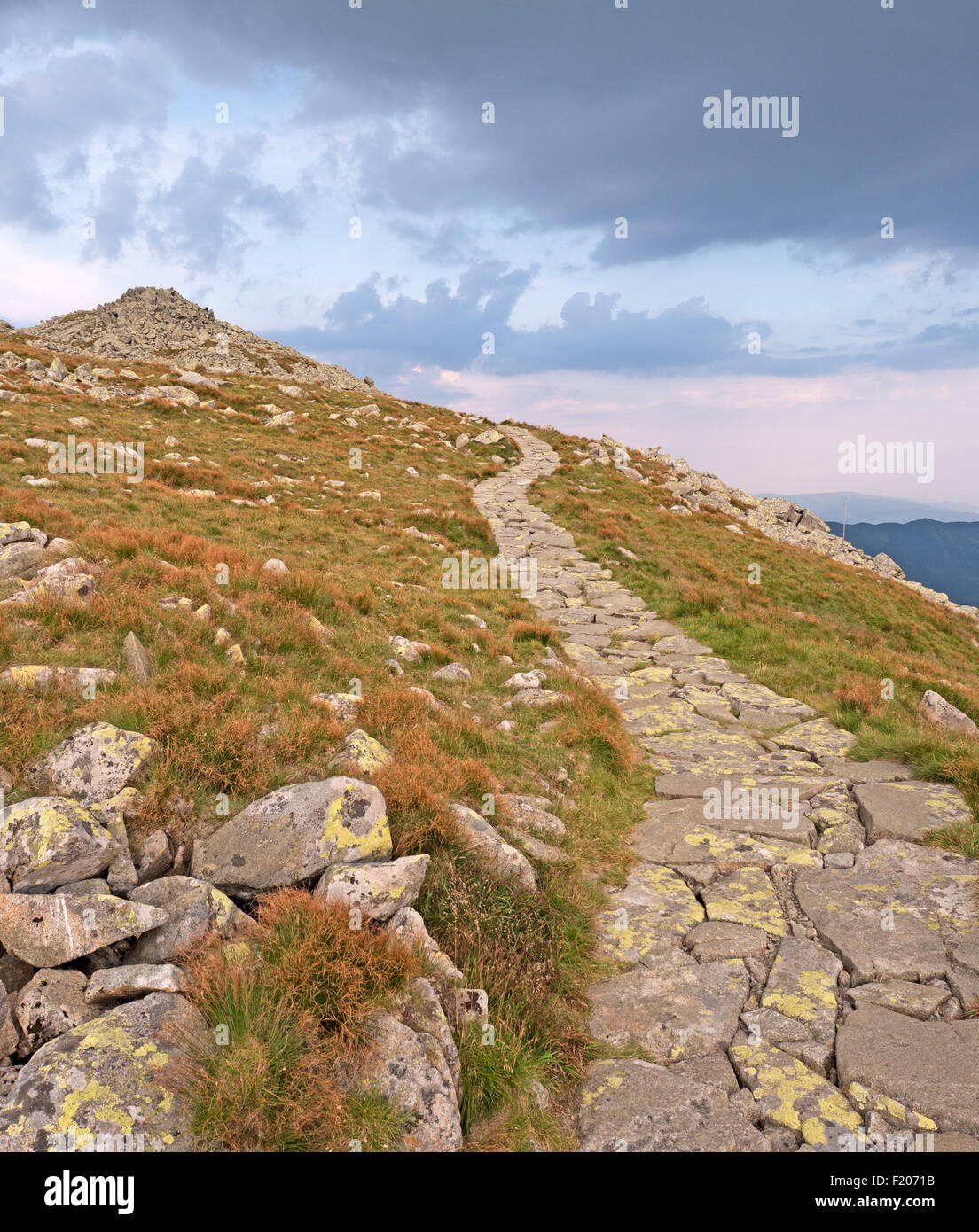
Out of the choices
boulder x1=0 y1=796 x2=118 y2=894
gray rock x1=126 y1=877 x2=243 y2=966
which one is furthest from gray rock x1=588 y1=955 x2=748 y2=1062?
boulder x1=0 y1=796 x2=118 y2=894

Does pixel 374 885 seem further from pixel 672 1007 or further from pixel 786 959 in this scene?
pixel 786 959

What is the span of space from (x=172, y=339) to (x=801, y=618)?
7718 cm

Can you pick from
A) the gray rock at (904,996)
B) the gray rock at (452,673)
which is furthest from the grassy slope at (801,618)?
the gray rock at (452,673)

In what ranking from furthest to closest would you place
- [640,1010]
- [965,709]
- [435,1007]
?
[965,709] → [640,1010] → [435,1007]

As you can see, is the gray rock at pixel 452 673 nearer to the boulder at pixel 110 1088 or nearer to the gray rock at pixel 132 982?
the gray rock at pixel 132 982

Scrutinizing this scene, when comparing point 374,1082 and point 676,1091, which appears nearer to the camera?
point 374,1082

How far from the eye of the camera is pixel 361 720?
700cm

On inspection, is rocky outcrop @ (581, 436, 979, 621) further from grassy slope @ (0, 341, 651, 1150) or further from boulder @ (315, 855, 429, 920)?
boulder @ (315, 855, 429, 920)

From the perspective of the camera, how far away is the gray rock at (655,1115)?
3680 millimetres

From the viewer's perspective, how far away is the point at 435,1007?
3902mm

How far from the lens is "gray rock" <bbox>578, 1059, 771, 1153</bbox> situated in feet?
12.1
